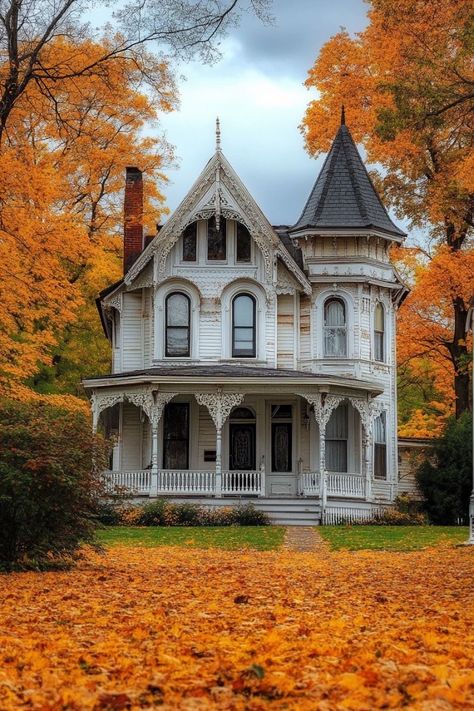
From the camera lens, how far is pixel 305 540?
81.8 feet

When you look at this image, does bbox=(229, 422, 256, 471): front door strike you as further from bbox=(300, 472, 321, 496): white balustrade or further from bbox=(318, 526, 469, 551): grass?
bbox=(318, 526, 469, 551): grass

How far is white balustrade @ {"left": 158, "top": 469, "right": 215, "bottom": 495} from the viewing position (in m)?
32.7

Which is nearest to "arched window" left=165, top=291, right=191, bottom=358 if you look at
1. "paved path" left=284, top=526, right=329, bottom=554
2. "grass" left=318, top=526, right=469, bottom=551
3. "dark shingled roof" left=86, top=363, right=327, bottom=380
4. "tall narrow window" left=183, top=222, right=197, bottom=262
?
"dark shingled roof" left=86, top=363, right=327, bottom=380

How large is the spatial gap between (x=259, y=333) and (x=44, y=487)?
20928 millimetres

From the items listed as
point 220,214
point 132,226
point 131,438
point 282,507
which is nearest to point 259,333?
point 220,214

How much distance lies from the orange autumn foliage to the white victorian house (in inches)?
113

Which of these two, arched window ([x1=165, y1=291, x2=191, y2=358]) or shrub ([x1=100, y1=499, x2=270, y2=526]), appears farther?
arched window ([x1=165, y1=291, x2=191, y2=358])

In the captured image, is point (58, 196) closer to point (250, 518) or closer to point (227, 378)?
point (227, 378)

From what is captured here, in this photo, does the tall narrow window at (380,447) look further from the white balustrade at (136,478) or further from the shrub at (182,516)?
the white balustrade at (136,478)

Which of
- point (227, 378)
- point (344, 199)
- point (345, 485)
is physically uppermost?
point (344, 199)

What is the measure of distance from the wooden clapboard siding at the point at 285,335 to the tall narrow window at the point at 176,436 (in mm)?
3335

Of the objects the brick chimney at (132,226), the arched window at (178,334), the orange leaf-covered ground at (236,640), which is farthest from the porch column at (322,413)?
the orange leaf-covered ground at (236,640)

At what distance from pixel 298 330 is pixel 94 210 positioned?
43.6ft

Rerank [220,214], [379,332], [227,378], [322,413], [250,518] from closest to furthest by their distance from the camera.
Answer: [250,518] → [227,378] → [322,413] → [220,214] → [379,332]
